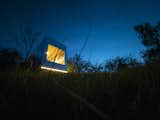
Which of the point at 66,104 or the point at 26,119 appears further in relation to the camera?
the point at 66,104

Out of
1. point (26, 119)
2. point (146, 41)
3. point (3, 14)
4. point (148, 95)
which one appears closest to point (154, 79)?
point (148, 95)

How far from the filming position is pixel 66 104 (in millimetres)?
1608

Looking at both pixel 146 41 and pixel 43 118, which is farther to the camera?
pixel 146 41

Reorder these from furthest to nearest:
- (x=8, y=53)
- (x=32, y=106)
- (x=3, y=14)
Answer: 1. (x=8, y=53)
2. (x=3, y=14)
3. (x=32, y=106)

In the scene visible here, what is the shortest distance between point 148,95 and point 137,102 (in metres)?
0.21

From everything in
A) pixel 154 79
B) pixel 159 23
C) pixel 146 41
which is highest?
pixel 159 23

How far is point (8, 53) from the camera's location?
32.7 ft

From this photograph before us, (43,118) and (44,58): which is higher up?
(44,58)

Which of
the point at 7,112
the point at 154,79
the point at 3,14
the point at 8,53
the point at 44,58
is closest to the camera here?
the point at 7,112

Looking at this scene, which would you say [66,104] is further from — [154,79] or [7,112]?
[154,79]

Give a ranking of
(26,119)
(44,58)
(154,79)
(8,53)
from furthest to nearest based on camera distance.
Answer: (44,58), (8,53), (154,79), (26,119)

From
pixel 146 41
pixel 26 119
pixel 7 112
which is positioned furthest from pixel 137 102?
pixel 146 41

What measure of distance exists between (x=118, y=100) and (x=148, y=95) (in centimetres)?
28

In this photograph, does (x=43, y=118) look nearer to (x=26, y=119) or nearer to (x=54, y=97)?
(x=26, y=119)
